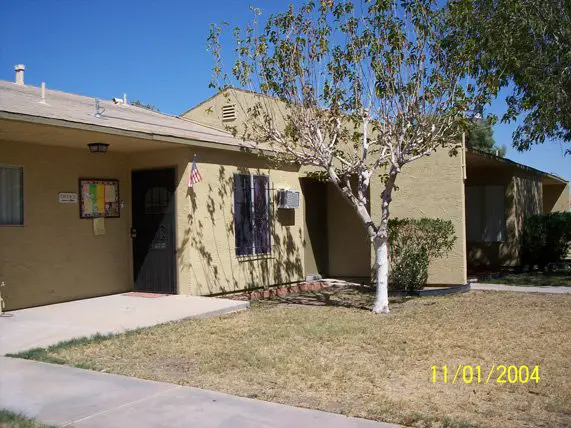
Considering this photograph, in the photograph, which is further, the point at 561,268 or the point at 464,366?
the point at 561,268

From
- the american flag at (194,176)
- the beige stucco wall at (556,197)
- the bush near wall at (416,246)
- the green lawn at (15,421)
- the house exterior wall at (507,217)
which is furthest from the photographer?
the beige stucco wall at (556,197)

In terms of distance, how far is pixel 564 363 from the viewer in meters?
6.65

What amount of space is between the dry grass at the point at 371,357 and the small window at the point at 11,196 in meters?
3.32

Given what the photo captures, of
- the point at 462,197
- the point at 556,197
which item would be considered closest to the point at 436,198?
the point at 462,197

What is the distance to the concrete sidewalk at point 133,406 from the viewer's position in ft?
16.2

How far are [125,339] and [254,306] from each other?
3651mm

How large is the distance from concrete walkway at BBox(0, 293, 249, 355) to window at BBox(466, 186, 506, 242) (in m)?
9.37

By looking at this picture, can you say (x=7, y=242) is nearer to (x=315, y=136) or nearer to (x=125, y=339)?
(x=125, y=339)

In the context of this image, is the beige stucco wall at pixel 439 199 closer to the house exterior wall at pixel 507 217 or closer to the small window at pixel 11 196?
the house exterior wall at pixel 507 217

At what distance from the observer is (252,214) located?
13.2 meters

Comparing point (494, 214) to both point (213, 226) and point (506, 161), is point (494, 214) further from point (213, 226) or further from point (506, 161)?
point (213, 226)

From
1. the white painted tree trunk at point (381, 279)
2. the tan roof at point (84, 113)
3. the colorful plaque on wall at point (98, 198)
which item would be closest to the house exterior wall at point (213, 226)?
the tan roof at point (84, 113)

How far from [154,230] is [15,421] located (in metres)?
7.24

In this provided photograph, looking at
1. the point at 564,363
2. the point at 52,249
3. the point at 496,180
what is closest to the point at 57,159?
the point at 52,249
